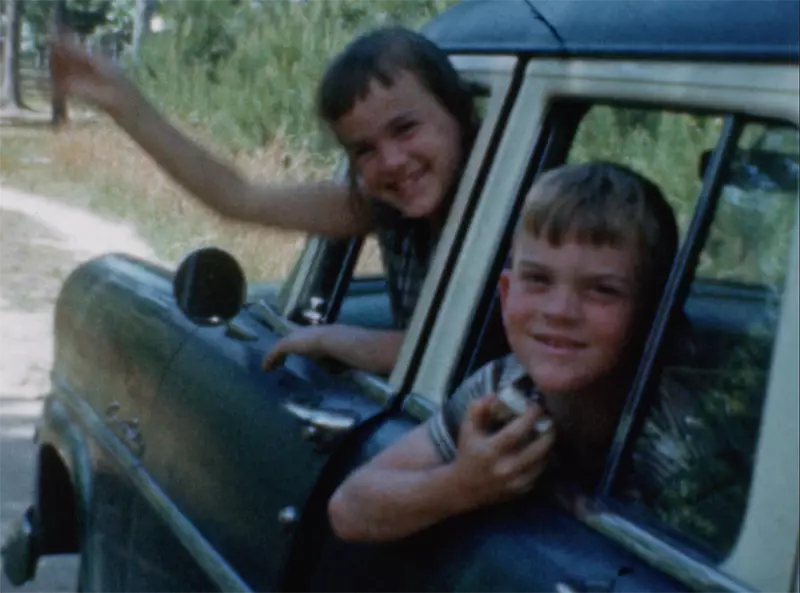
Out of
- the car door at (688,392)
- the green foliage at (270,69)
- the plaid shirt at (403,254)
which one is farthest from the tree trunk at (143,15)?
the car door at (688,392)

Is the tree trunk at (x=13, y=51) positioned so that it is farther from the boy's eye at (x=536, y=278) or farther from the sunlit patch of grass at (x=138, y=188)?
the boy's eye at (x=536, y=278)

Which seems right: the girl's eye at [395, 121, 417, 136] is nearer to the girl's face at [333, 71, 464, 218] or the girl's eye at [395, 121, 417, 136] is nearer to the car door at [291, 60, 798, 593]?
the girl's face at [333, 71, 464, 218]

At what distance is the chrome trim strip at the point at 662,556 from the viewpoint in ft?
5.05

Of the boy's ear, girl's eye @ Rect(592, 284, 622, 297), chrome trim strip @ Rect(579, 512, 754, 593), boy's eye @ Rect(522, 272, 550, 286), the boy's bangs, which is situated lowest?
chrome trim strip @ Rect(579, 512, 754, 593)

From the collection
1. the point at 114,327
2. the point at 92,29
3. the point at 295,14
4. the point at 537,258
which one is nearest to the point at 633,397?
the point at 537,258

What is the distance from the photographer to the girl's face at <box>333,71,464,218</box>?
2506 millimetres

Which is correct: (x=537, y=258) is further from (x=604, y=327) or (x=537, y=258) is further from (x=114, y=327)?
(x=114, y=327)

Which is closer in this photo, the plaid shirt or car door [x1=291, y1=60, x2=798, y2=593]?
car door [x1=291, y1=60, x2=798, y2=593]

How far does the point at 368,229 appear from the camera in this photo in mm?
2908

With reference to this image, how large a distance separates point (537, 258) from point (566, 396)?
20 centimetres

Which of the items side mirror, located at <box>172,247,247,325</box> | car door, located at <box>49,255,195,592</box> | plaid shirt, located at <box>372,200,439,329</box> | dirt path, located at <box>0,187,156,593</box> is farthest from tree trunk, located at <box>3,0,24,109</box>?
plaid shirt, located at <box>372,200,439,329</box>

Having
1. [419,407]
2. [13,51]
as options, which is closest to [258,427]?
[419,407]

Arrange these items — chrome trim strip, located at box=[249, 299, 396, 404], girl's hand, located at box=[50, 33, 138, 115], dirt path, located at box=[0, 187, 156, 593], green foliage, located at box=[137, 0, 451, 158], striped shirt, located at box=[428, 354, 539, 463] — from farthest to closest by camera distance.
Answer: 1. green foliage, located at box=[137, 0, 451, 158]
2. dirt path, located at box=[0, 187, 156, 593]
3. girl's hand, located at box=[50, 33, 138, 115]
4. chrome trim strip, located at box=[249, 299, 396, 404]
5. striped shirt, located at box=[428, 354, 539, 463]

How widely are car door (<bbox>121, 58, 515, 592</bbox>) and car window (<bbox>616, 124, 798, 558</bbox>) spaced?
56cm
